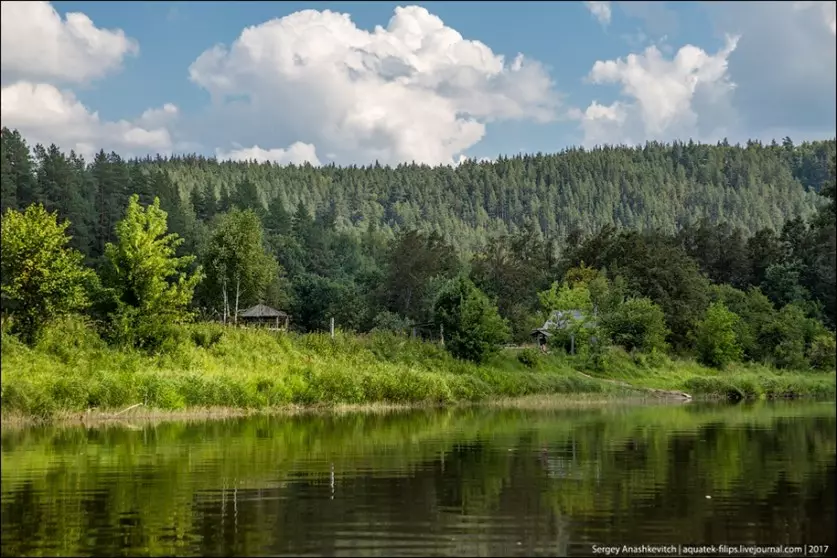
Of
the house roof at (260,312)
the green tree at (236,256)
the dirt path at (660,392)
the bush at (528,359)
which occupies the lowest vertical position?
the dirt path at (660,392)

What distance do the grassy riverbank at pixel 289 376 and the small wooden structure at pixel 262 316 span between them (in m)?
32.7

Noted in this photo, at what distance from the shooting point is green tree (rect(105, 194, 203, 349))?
62375 mm

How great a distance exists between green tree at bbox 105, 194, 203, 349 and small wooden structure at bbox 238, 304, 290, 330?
4214cm

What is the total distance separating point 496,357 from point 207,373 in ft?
111

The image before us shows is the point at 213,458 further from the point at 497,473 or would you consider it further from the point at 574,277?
the point at 574,277

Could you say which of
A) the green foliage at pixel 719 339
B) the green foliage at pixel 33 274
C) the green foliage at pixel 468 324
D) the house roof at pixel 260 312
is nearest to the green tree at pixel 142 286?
the green foliage at pixel 33 274

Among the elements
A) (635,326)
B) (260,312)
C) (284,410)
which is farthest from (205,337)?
(635,326)

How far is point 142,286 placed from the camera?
6412cm

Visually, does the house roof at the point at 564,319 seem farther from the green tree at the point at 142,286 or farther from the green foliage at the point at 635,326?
the green tree at the point at 142,286

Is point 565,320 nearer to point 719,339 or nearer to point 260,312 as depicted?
point 719,339

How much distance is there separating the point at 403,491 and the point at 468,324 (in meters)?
58.0

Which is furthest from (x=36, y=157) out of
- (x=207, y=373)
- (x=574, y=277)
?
(x=207, y=373)

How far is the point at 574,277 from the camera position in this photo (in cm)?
14388

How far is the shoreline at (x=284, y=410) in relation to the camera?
47.1m
